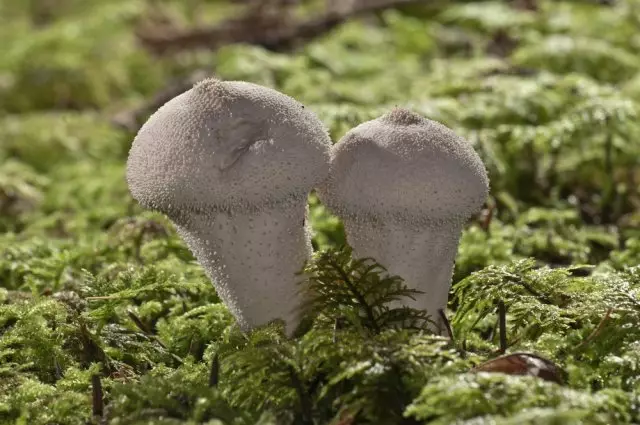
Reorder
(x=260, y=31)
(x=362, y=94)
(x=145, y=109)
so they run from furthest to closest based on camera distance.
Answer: (x=260, y=31)
(x=145, y=109)
(x=362, y=94)

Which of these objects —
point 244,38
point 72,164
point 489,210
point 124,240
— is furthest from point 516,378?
point 244,38

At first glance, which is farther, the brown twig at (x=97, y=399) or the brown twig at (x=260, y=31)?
the brown twig at (x=260, y=31)

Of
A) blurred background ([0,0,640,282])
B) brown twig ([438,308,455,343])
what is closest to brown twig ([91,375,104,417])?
brown twig ([438,308,455,343])

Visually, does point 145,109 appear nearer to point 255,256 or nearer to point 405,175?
point 255,256

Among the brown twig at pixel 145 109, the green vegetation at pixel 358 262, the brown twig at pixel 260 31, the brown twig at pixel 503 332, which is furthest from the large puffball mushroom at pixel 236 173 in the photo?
the brown twig at pixel 260 31

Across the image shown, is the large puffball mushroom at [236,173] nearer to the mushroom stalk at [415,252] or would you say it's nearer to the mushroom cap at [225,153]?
the mushroom cap at [225,153]

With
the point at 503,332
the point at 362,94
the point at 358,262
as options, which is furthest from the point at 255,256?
the point at 362,94

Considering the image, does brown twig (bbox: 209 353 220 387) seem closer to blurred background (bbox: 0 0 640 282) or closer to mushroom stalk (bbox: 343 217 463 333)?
mushroom stalk (bbox: 343 217 463 333)
